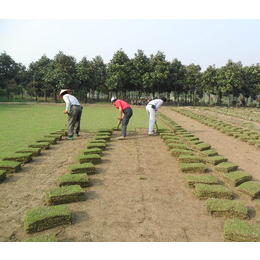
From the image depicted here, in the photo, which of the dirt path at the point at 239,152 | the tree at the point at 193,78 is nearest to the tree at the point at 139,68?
the tree at the point at 193,78

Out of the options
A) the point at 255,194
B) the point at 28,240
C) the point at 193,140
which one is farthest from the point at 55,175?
the point at 193,140

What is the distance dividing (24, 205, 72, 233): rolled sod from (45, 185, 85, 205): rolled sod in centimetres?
43

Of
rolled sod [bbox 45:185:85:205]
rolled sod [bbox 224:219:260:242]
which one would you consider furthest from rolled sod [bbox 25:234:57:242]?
rolled sod [bbox 224:219:260:242]

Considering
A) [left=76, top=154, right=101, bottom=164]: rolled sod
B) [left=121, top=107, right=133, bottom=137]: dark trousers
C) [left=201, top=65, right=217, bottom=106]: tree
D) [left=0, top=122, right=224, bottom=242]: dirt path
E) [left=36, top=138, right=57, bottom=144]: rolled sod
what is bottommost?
[left=0, top=122, right=224, bottom=242]: dirt path

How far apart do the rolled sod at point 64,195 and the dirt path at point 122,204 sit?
124mm

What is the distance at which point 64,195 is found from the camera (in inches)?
155

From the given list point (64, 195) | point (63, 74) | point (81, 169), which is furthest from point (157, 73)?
point (64, 195)

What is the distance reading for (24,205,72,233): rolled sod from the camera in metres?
3.11

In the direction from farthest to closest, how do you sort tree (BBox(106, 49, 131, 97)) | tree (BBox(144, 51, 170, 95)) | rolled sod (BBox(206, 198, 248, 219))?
1. tree (BBox(144, 51, 170, 95))
2. tree (BBox(106, 49, 131, 97))
3. rolled sod (BBox(206, 198, 248, 219))

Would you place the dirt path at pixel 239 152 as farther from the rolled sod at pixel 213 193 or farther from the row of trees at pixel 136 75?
the row of trees at pixel 136 75

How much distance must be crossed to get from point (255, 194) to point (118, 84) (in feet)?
116

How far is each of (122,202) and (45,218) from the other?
135cm

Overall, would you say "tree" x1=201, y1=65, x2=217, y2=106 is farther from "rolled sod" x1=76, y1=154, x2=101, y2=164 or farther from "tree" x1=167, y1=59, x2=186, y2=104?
"rolled sod" x1=76, y1=154, x2=101, y2=164

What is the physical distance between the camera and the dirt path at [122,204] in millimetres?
3133
